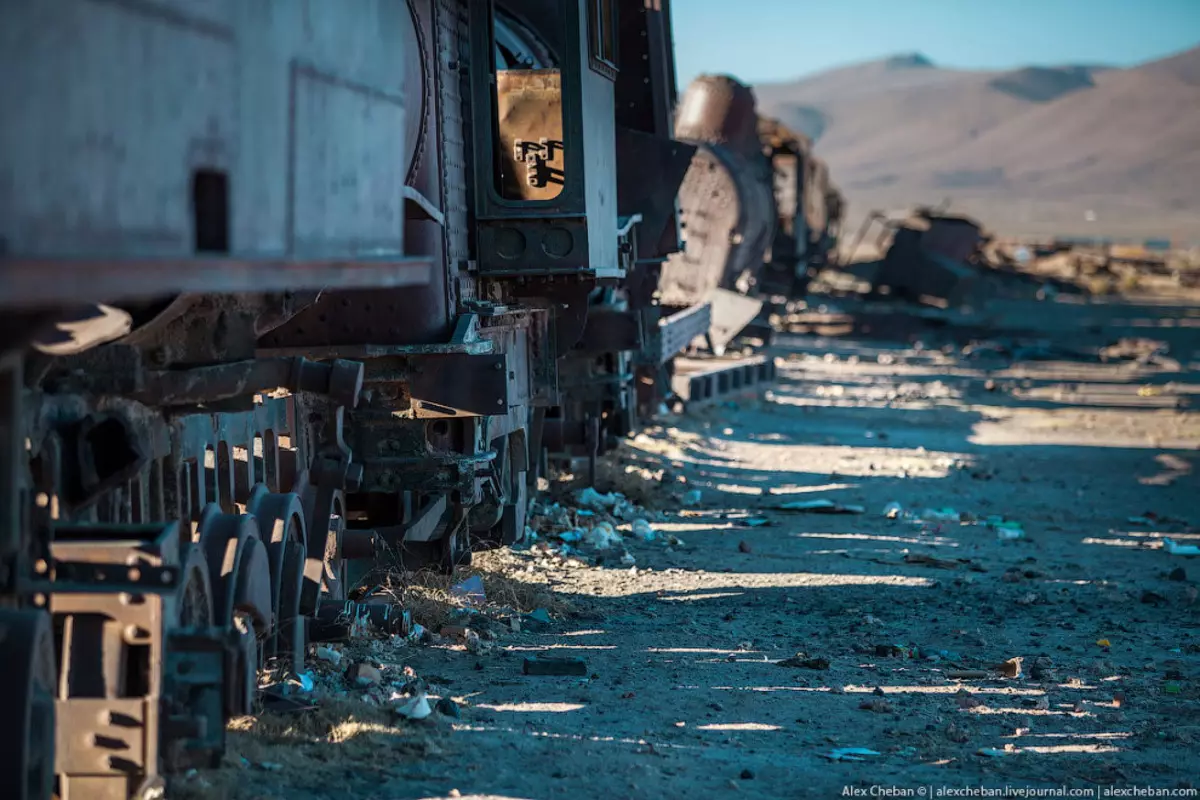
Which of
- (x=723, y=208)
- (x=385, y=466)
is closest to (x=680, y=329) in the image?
(x=723, y=208)

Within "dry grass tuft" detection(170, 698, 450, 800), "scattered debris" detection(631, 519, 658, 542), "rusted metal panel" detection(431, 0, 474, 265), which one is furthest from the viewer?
"scattered debris" detection(631, 519, 658, 542)

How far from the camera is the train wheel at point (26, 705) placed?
12.3 feet

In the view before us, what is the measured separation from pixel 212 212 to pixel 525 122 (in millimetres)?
5219

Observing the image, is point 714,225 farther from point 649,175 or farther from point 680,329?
point 649,175

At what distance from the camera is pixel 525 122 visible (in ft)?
28.3

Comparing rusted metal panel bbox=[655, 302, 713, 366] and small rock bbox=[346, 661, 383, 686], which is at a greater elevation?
rusted metal panel bbox=[655, 302, 713, 366]

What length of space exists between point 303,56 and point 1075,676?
14.4 feet

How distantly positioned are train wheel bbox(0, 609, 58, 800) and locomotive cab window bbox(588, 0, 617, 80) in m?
5.06

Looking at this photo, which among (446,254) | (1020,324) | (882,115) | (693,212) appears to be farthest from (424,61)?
(882,115)

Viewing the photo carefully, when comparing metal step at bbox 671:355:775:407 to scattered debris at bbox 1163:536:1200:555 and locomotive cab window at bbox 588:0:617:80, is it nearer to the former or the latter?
scattered debris at bbox 1163:536:1200:555

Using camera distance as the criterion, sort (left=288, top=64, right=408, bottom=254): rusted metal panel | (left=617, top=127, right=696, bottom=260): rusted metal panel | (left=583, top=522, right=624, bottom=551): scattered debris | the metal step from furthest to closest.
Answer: the metal step
(left=617, top=127, right=696, bottom=260): rusted metal panel
(left=583, top=522, right=624, bottom=551): scattered debris
(left=288, top=64, right=408, bottom=254): rusted metal panel

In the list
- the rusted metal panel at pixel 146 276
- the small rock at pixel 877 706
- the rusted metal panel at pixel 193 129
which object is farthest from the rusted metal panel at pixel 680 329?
the rusted metal panel at pixel 146 276

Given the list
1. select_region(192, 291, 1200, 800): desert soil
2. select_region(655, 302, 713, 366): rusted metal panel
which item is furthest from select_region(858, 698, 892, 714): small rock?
select_region(655, 302, 713, 366): rusted metal panel

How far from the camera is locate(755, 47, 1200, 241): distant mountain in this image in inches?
4660
